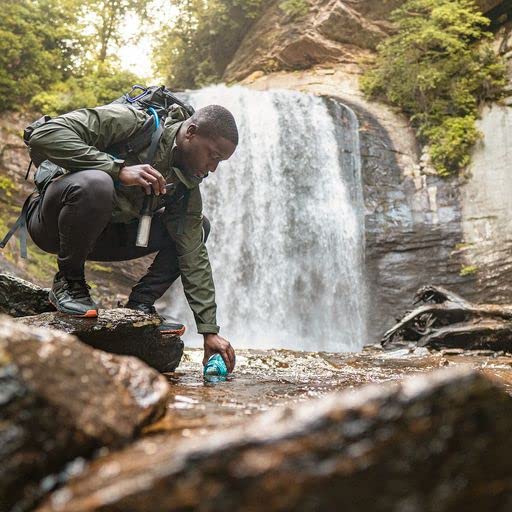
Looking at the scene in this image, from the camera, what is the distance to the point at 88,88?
11664mm

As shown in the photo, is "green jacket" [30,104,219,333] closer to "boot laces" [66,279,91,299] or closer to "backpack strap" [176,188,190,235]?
"backpack strap" [176,188,190,235]

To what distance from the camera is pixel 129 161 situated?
10.3 ft

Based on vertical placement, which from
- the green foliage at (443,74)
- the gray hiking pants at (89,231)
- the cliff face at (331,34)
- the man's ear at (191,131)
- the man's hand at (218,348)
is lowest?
the man's hand at (218,348)

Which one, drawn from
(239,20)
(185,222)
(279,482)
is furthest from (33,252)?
(239,20)

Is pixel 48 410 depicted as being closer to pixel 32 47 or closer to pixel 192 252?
pixel 192 252

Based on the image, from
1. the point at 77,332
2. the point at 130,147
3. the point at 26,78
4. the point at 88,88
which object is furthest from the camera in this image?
the point at 88,88

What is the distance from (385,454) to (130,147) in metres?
2.51

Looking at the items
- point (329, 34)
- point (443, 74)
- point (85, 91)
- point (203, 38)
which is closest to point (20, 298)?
point (85, 91)

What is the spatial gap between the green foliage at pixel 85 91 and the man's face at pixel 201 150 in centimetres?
862

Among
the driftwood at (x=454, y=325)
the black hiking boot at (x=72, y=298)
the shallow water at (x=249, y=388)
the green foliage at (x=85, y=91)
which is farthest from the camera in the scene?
the green foliage at (x=85, y=91)

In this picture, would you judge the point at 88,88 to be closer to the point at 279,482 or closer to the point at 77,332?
the point at 77,332

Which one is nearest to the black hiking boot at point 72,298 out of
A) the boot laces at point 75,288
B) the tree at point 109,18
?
the boot laces at point 75,288

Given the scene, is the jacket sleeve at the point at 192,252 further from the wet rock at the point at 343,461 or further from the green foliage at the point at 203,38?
the green foliage at the point at 203,38

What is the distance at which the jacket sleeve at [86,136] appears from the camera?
2.79 metres
